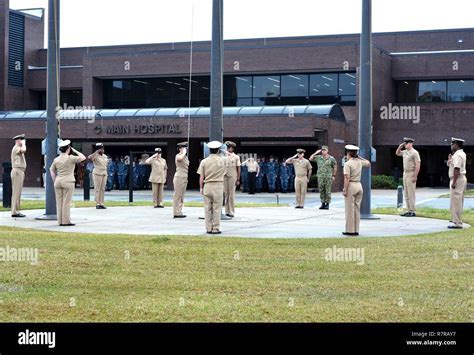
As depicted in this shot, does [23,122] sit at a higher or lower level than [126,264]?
higher

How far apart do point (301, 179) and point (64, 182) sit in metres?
10.4

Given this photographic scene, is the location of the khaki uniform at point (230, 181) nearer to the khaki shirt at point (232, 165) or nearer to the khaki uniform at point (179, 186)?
the khaki shirt at point (232, 165)

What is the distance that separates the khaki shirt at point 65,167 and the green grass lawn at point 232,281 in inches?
125

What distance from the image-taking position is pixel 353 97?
171 feet

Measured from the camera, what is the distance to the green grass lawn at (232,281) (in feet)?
27.8

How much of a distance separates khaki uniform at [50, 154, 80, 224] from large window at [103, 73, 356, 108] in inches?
1358

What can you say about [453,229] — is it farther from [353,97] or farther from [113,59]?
[113,59]

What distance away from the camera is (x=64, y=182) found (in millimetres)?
18297

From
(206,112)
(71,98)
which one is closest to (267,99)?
(206,112)

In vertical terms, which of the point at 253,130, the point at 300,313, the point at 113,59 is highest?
the point at 113,59

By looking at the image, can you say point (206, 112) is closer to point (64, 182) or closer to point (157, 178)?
point (157, 178)

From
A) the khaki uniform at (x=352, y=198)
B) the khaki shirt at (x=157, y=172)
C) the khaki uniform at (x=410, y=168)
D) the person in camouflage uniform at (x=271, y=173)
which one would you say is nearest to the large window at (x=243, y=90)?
the person in camouflage uniform at (x=271, y=173)

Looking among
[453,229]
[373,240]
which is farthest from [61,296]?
[453,229]
